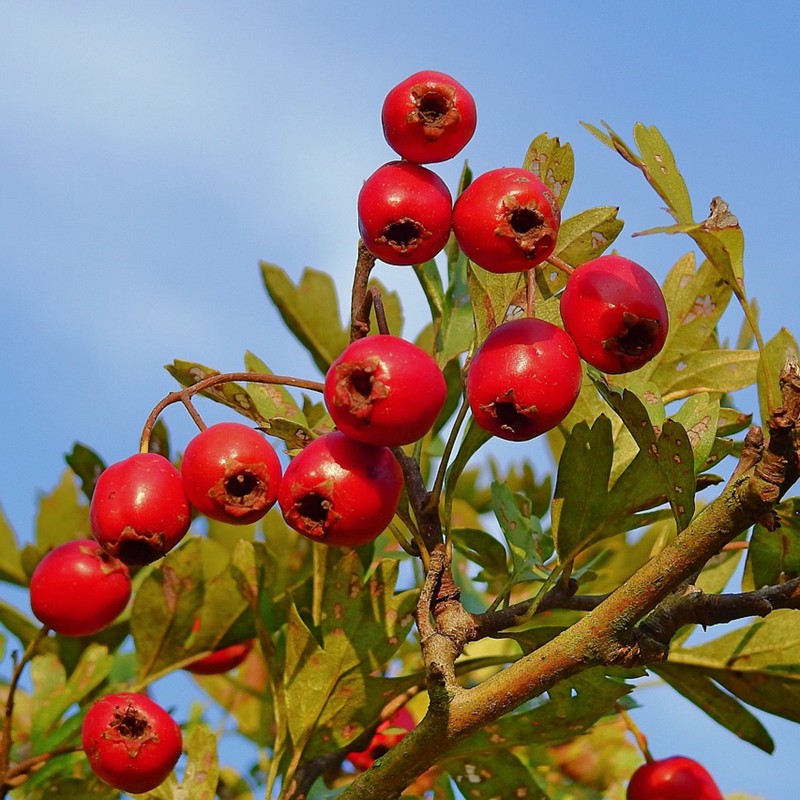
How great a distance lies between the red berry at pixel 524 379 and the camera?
1684mm

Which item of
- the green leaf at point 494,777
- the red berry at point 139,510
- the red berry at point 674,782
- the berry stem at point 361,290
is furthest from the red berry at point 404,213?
the red berry at point 674,782

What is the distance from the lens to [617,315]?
1738mm

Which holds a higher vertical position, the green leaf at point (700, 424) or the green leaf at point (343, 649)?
the green leaf at point (700, 424)

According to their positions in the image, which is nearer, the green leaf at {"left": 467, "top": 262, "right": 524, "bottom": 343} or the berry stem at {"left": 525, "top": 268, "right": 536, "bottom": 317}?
the berry stem at {"left": 525, "top": 268, "right": 536, "bottom": 317}

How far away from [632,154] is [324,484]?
2.37ft

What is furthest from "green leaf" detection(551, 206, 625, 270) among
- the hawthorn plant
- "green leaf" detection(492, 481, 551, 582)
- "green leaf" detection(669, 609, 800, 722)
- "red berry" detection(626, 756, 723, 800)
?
"red berry" detection(626, 756, 723, 800)

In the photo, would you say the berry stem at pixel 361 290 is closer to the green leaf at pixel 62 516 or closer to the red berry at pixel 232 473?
the red berry at pixel 232 473

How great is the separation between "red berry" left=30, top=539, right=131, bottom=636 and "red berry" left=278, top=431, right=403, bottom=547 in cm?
75

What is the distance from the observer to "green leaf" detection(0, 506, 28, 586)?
3.29 m

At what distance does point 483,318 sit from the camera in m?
2.03

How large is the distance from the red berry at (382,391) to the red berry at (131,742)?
0.83 m

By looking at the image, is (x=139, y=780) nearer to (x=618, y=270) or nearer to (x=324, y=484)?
(x=324, y=484)

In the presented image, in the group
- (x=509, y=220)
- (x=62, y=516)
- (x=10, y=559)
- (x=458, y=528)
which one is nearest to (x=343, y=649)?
(x=458, y=528)

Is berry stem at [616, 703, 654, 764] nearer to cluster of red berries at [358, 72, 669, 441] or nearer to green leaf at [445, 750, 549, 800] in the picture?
green leaf at [445, 750, 549, 800]
